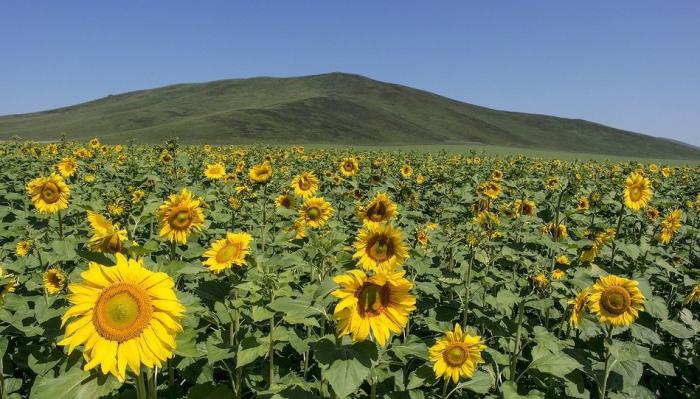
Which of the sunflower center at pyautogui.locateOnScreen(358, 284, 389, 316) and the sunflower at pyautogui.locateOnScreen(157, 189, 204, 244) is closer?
the sunflower center at pyautogui.locateOnScreen(358, 284, 389, 316)

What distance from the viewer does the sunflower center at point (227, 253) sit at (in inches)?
141

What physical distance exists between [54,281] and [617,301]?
519cm

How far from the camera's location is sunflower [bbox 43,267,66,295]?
14.4ft

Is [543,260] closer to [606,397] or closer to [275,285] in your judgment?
[606,397]

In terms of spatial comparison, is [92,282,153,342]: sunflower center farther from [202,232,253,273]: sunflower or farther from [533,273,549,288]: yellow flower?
[533,273,549,288]: yellow flower

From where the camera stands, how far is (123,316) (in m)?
2.09

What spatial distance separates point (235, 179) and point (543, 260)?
7.43 m

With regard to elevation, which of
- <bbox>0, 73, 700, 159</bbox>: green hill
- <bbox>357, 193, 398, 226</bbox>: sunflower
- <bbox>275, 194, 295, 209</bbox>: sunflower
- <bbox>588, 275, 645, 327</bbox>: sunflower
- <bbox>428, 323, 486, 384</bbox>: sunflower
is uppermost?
<bbox>0, 73, 700, 159</bbox>: green hill

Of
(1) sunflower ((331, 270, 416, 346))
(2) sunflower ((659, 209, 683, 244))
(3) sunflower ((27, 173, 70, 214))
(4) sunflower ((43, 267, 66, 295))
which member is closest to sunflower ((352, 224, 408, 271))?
(1) sunflower ((331, 270, 416, 346))

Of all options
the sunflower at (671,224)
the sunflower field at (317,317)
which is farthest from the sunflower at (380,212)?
the sunflower at (671,224)

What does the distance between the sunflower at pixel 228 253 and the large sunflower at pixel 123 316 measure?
130 cm

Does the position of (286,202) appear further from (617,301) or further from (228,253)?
(617,301)

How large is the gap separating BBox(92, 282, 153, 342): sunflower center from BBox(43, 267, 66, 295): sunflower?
2.72 metres

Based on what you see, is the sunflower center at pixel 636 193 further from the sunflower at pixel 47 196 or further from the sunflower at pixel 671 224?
the sunflower at pixel 47 196
